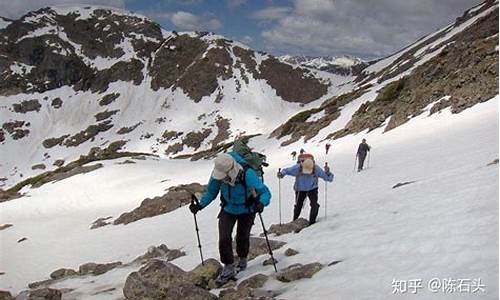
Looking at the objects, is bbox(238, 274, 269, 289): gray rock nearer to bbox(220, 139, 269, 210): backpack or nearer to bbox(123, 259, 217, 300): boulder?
bbox(123, 259, 217, 300): boulder

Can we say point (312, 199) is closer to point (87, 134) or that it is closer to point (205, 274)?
point (205, 274)

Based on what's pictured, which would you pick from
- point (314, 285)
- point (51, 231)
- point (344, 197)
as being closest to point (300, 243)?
point (314, 285)

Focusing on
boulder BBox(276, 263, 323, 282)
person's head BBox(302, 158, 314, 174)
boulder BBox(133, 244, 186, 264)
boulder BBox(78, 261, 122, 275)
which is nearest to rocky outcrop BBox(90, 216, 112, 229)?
boulder BBox(133, 244, 186, 264)

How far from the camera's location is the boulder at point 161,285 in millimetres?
9047

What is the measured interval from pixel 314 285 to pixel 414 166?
17.5 m

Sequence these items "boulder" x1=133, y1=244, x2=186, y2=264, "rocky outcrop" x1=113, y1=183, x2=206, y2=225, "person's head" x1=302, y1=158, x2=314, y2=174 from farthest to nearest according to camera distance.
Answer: "rocky outcrop" x1=113, y1=183, x2=206, y2=225
"boulder" x1=133, y1=244, x2=186, y2=264
"person's head" x1=302, y1=158, x2=314, y2=174

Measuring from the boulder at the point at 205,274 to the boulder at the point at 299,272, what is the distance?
1644 millimetres

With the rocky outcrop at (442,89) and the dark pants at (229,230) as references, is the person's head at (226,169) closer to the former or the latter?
the dark pants at (229,230)

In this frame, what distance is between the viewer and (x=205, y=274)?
10539mm

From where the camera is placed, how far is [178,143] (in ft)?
539

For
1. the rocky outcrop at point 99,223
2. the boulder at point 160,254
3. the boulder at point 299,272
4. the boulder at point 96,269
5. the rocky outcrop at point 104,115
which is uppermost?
the rocky outcrop at point 104,115

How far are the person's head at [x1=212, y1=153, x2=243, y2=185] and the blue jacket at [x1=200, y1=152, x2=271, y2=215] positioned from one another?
0.95ft

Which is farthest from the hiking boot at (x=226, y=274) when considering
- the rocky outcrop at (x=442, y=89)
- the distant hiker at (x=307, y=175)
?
the rocky outcrop at (x=442, y=89)

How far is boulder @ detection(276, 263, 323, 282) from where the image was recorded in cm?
940
